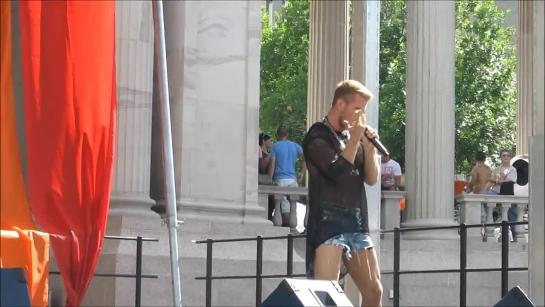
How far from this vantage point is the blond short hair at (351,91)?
408 inches

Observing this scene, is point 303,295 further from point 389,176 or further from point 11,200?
point 389,176

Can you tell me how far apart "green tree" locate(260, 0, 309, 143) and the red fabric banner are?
44.2 m

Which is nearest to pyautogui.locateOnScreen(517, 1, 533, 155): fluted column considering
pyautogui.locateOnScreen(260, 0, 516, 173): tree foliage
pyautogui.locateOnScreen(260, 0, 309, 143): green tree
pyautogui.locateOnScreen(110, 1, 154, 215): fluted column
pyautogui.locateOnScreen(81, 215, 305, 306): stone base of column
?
pyautogui.locateOnScreen(81, 215, 305, 306): stone base of column

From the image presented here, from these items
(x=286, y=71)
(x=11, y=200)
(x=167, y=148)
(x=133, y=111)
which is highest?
(x=286, y=71)

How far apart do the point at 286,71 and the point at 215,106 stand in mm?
35885

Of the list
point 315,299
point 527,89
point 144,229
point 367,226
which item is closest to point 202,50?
point 144,229

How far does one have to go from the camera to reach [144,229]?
20.0m

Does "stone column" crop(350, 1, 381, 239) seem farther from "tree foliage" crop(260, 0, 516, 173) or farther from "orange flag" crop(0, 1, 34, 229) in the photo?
"tree foliage" crop(260, 0, 516, 173)

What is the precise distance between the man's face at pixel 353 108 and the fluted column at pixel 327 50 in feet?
74.2

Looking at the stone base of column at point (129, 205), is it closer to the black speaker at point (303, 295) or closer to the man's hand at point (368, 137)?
the man's hand at point (368, 137)

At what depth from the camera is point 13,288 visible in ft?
24.8

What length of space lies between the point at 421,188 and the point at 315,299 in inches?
672

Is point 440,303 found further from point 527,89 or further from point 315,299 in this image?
point 315,299

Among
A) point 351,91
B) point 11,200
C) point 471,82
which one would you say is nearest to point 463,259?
point 351,91
